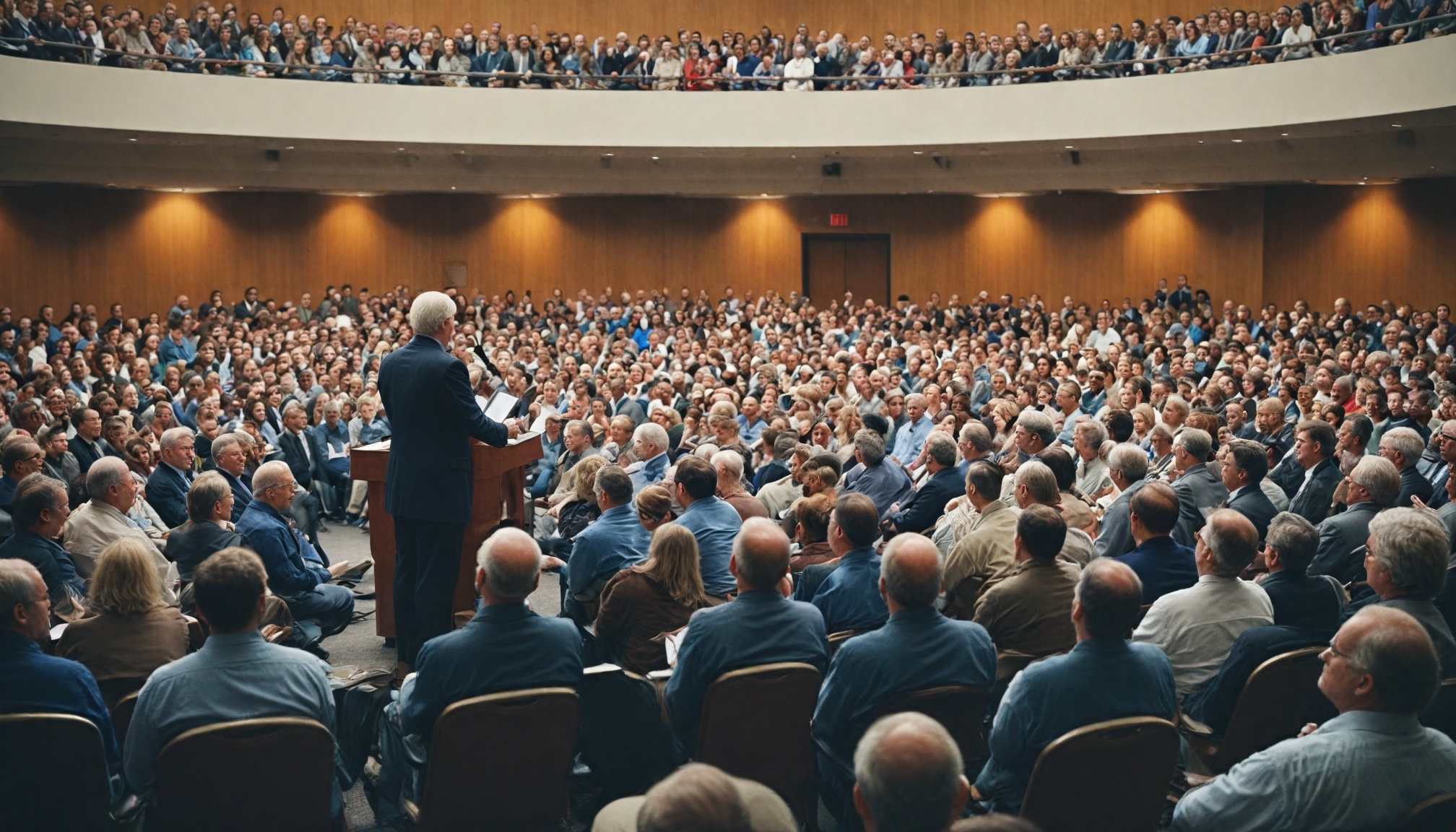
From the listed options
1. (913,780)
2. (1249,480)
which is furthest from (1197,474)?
(913,780)

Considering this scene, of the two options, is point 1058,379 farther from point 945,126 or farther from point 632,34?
point 632,34

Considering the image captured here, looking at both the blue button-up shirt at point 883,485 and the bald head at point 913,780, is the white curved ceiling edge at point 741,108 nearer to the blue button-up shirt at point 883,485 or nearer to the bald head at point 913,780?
the blue button-up shirt at point 883,485

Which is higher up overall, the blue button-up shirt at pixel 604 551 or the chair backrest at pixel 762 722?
the blue button-up shirt at pixel 604 551

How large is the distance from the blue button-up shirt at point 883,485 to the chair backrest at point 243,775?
430 centimetres

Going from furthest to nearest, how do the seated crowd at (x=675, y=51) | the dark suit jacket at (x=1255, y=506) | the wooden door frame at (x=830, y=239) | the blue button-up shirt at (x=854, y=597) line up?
the wooden door frame at (x=830, y=239) < the seated crowd at (x=675, y=51) < the dark suit jacket at (x=1255, y=506) < the blue button-up shirt at (x=854, y=597)

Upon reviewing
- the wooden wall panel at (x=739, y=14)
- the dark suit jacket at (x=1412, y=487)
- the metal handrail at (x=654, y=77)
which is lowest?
the dark suit jacket at (x=1412, y=487)

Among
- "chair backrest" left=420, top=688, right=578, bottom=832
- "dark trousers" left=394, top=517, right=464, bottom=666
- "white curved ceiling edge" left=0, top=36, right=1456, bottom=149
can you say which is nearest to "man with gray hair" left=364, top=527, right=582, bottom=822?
"chair backrest" left=420, top=688, right=578, bottom=832

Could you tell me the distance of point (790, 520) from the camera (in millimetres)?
6211

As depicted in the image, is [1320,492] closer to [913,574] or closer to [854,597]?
[854,597]

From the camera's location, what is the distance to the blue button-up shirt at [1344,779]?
260 cm

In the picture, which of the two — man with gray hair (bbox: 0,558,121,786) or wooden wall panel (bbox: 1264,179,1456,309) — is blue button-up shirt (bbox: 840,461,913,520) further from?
wooden wall panel (bbox: 1264,179,1456,309)

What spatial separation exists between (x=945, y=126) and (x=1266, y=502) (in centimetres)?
1237

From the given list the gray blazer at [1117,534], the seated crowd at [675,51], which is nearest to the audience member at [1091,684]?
the gray blazer at [1117,534]

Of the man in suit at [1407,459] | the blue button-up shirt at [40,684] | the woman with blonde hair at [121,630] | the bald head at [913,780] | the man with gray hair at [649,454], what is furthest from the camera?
the man with gray hair at [649,454]
